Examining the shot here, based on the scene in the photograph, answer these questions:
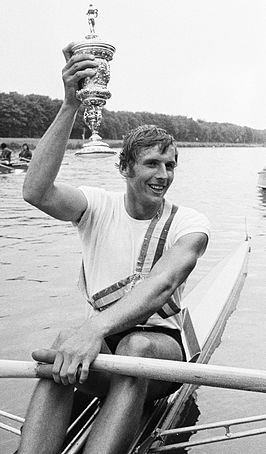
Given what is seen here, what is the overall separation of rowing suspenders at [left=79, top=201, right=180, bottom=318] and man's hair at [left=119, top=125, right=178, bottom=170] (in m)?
0.39

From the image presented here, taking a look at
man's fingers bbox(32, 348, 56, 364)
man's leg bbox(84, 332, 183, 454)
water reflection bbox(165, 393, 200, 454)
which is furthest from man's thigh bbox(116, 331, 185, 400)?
water reflection bbox(165, 393, 200, 454)

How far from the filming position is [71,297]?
8609 mm

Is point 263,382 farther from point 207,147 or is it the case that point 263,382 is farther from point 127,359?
point 207,147

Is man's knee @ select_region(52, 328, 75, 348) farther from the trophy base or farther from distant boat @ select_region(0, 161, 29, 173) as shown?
distant boat @ select_region(0, 161, 29, 173)

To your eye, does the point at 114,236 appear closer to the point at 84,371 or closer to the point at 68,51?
the point at 84,371

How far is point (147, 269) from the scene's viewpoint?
11.2 ft

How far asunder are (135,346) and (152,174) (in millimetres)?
970

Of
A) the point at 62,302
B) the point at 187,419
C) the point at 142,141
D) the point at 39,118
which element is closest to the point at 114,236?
the point at 142,141

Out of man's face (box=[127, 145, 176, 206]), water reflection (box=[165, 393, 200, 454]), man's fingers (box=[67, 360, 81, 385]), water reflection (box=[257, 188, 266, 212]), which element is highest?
man's face (box=[127, 145, 176, 206])

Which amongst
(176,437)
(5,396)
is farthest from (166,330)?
(5,396)

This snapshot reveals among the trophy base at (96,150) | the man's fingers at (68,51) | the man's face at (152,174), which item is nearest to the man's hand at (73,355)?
the man's face at (152,174)

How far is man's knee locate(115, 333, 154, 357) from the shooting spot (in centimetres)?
303

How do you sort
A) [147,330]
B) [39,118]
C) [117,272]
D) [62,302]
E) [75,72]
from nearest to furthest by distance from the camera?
[75,72] → [147,330] → [117,272] → [62,302] → [39,118]

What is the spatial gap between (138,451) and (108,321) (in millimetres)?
859
